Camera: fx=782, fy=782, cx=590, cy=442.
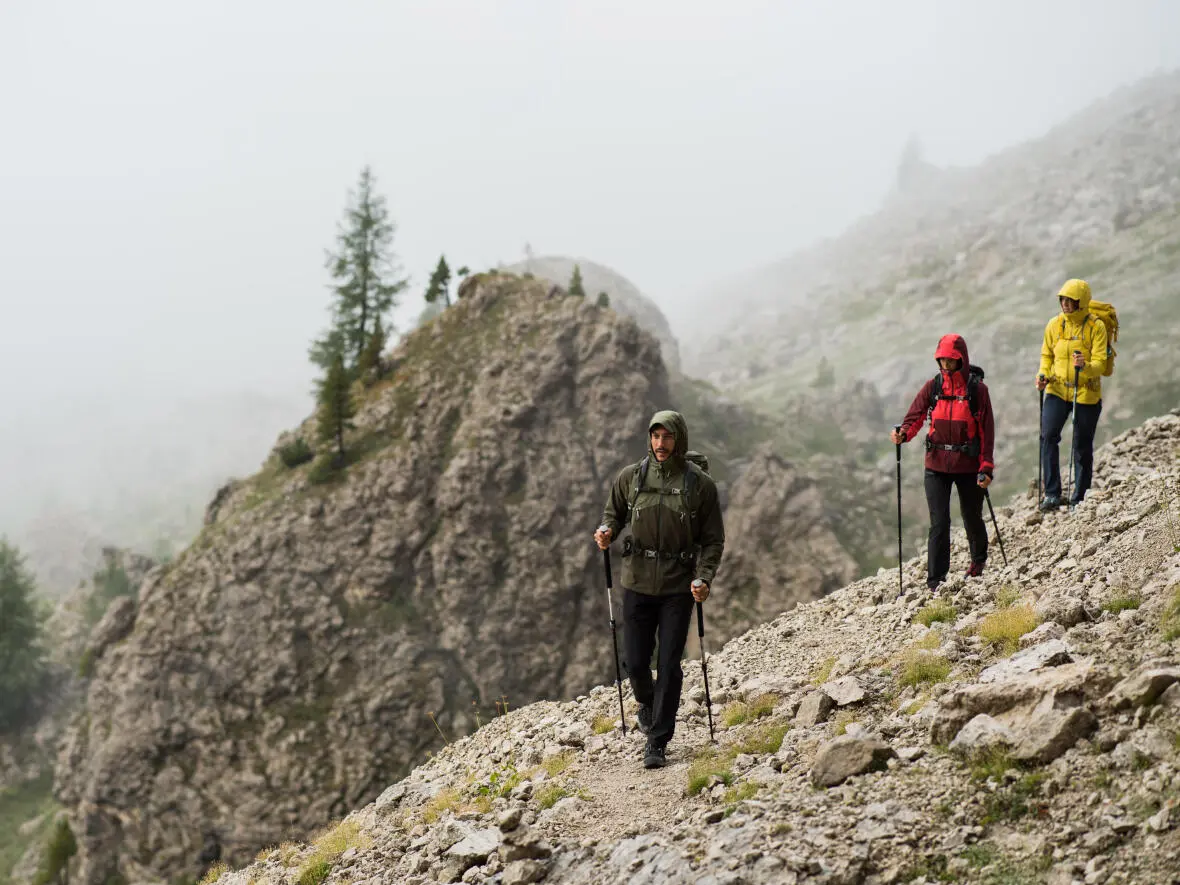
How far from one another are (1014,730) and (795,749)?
2528 mm

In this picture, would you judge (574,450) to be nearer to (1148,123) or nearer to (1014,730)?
(1014,730)

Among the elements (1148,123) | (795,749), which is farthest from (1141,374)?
(1148,123)

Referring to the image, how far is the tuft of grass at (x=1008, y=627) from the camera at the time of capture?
9.33 m

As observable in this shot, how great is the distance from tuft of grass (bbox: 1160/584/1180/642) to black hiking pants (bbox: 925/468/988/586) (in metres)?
3.97

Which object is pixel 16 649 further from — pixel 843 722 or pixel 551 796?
pixel 843 722

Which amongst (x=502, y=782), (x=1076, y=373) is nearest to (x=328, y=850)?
(x=502, y=782)

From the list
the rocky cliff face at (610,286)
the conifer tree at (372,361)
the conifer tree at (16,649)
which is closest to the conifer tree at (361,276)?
the conifer tree at (372,361)

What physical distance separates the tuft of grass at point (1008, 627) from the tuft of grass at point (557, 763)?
5.76m

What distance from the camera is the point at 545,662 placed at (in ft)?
154

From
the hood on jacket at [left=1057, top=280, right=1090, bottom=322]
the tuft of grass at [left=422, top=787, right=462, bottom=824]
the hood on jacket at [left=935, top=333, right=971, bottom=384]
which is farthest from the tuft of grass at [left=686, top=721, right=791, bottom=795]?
the hood on jacket at [left=1057, top=280, right=1090, bottom=322]

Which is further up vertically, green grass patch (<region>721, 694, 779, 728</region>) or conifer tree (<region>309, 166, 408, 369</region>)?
conifer tree (<region>309, 166, 408, 369</region>)

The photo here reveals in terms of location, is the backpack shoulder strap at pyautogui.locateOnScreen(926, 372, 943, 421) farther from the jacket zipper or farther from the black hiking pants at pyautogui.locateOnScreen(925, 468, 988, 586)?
the jacket zipper

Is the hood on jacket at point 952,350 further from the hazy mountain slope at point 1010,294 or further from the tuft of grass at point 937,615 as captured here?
the hazy mountain slope at point 1010,294

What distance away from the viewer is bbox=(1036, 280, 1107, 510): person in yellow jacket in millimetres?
13305
